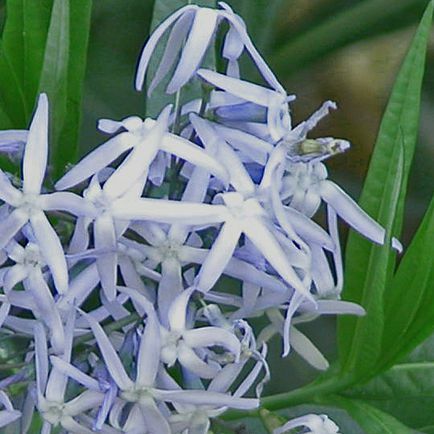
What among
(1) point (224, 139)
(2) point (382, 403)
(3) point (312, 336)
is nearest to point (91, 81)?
(3) point (312, 336)

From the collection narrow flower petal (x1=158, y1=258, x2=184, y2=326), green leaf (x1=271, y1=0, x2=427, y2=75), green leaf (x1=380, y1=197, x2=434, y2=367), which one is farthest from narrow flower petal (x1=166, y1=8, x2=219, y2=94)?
green leaf (x1=271, y1=0, x2=427, y2=75)

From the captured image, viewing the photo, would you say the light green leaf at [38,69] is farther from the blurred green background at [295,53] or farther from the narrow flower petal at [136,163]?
the blurred green background at [295,53]

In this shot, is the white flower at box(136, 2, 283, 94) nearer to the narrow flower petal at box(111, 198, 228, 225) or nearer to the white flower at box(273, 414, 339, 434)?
the narrow flower petal at box(111, 198, 228, 225)

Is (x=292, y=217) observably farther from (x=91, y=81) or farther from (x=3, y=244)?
(x=91, y=81)

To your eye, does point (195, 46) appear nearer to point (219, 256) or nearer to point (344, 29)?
point (219, 256)

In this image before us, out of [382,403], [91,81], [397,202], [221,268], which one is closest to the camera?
[221,268]

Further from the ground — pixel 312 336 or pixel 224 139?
pixel 224 139
